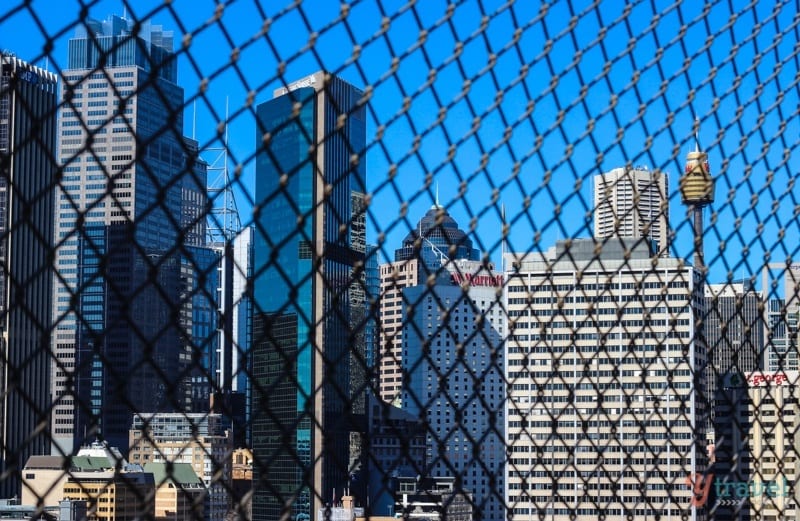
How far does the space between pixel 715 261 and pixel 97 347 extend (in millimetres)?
1534

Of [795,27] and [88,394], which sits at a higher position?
[88,394]

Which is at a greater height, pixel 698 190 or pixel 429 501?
pixel 698 190

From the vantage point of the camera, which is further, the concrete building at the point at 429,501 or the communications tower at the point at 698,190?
the communications tower at the point at 698,190

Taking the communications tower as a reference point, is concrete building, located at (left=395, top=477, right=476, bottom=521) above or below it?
below

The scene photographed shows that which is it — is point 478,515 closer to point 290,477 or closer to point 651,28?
point 651,28

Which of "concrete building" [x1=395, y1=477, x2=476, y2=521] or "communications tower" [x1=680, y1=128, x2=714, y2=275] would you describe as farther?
"communications tower" [x1=680, y1=128, x2=714, y2=275]

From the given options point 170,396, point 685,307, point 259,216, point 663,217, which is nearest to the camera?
point 170,396

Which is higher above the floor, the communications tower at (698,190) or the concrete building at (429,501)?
the communications tower at (698,190)

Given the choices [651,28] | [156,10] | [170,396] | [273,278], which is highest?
[273,278]

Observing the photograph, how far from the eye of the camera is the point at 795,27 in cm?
268

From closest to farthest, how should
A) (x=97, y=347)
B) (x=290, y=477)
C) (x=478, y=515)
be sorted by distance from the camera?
(x=97, y=347), (x=478, y=515), (x=290, y=477)

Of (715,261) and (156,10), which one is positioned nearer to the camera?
(156,10)

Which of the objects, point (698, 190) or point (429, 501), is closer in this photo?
point (429, 501)

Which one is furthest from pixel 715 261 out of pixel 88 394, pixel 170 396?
pixel 88 394
